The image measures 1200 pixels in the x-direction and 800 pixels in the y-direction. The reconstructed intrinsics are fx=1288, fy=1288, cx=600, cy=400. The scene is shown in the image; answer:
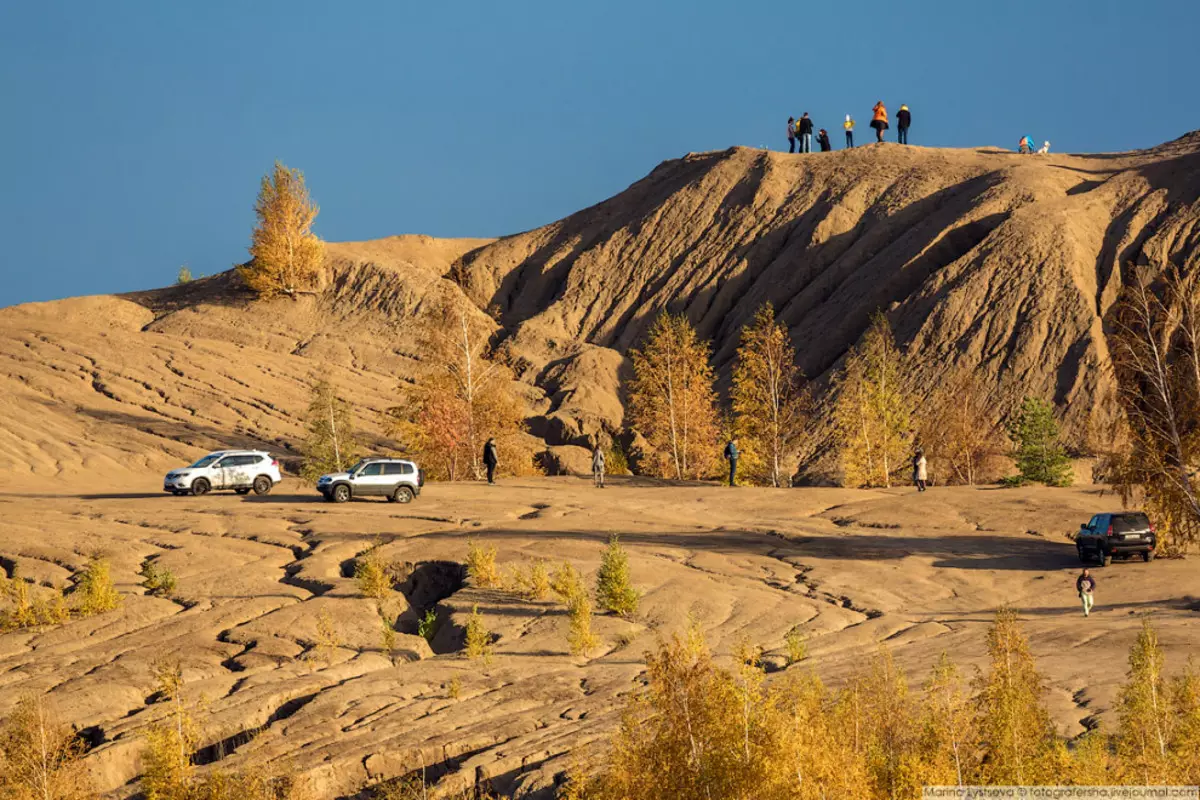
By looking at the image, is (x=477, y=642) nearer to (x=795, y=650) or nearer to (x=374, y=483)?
(x=795, y=650)

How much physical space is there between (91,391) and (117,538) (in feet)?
120

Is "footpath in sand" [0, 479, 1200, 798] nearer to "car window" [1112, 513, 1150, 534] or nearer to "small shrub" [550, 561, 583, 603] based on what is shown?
"small shrub" [550, 561, 583, 603]

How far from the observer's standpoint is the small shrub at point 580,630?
26922 millimetres

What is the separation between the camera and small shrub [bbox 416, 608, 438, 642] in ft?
94.8

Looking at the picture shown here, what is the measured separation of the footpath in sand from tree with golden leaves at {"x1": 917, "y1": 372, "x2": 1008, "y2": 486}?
1509cm

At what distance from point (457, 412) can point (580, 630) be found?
106ft

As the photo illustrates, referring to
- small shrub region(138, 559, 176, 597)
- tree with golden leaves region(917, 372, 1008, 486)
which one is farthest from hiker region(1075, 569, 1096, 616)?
tree with golden leaves region(917, 372, 1008, 486)

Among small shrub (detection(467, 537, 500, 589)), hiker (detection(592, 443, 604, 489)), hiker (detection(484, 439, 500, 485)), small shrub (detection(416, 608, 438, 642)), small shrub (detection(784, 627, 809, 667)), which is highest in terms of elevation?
hiker (detection(484, 439, 500, 485))

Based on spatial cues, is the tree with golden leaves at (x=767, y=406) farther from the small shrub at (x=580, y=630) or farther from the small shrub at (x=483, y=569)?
the small shrub at (x=580, y=630)

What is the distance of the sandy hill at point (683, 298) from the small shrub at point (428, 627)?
111 feet

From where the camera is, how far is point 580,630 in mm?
27062

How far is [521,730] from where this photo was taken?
21359 mm

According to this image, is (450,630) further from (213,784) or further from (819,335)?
(819,335)

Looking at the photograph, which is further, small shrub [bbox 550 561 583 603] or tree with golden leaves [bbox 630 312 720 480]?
tree with golden leaves [bbox 630 312 720 480]
